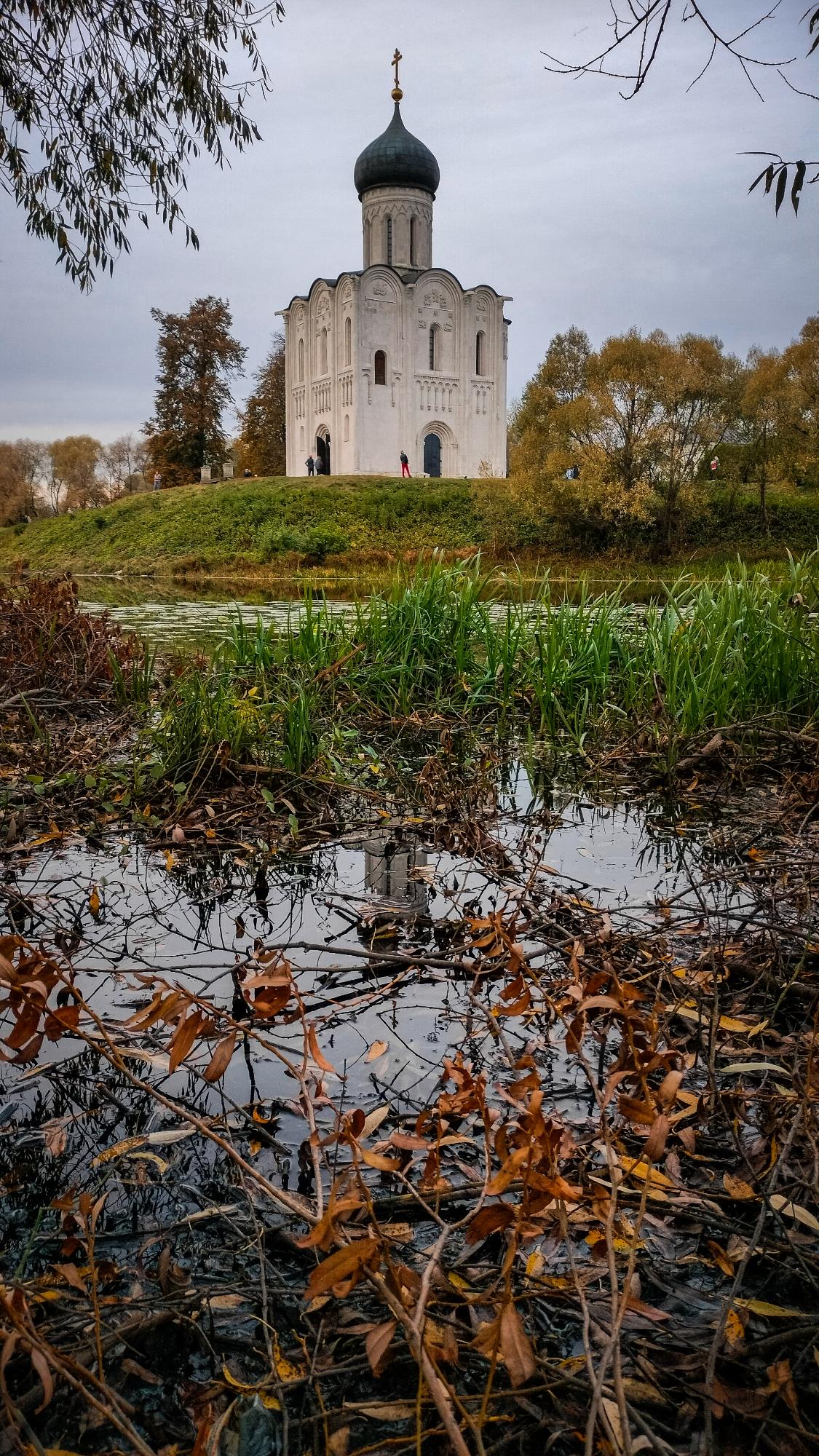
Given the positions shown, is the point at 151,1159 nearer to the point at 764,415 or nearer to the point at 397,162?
the point at 764,415

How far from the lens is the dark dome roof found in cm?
3700

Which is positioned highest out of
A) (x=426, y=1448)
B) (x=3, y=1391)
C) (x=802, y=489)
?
(x=802, y=489)

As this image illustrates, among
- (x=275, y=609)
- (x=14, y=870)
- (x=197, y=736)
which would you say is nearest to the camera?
(x=14, y=870)

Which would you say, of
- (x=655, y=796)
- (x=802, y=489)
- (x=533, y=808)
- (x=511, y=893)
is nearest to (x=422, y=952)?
(x=511, y=893)

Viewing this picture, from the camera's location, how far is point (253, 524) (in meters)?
28.8

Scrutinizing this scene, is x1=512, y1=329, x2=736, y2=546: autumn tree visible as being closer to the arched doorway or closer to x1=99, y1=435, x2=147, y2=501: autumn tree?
the arched doorway

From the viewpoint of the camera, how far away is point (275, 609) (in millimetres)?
11688

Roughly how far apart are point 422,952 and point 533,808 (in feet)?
5.27

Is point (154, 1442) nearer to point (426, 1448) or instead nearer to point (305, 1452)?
point (305, 1452)

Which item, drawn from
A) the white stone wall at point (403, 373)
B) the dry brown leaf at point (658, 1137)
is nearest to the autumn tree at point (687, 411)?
the white stone wall at point (403, 373)

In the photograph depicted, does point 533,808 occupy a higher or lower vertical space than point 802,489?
lower

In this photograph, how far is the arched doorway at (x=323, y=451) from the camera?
40.0 m

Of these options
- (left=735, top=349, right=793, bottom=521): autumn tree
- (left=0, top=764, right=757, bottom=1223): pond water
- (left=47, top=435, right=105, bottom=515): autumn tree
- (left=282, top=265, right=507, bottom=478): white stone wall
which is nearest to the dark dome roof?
(left=282, top=265, right=507, bottom=478): white stone wall

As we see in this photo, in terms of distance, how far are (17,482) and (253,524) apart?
31.9 meters
